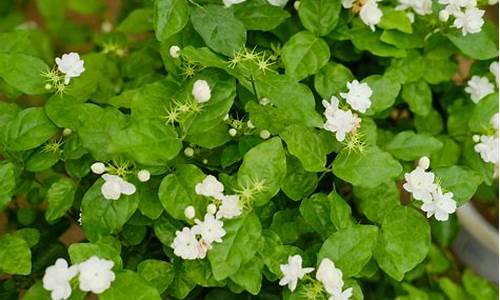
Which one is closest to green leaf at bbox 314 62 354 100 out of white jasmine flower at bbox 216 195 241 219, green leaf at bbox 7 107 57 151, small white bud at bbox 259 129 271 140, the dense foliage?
the dense foliage

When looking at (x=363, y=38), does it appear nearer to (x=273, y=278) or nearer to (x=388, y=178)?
(x=388, y=178)

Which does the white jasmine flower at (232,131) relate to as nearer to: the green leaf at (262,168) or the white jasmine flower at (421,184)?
the green leaf at (262,168)

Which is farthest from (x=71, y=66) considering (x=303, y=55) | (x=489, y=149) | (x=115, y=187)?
(x=489, y=149)

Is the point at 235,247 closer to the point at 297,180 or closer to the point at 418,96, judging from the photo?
the point at 297,180

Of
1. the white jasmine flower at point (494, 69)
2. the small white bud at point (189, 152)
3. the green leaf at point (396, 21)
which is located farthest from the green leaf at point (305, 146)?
the white jasmine flower at point (494, 69)

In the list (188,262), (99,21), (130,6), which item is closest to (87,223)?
(188,262)

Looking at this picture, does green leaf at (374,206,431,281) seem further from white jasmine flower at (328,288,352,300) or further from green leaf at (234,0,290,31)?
green leaf at (234,0,290,31)

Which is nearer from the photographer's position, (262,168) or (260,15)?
(262,168)
